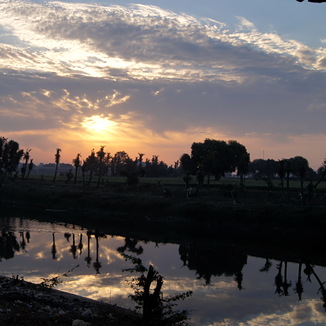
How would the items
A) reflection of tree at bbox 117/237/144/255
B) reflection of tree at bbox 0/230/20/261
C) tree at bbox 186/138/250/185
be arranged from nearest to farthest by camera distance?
1. reflection of tree at bbox 0/230/20/261
2. reflection of tree at bbox 117/237/144/255
3. tree at bbox 186/138/250/185

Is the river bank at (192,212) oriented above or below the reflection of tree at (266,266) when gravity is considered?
above

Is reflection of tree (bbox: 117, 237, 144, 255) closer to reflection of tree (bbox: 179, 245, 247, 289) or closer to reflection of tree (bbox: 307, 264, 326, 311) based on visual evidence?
reflection of tree (bbox: 179, 245, 247, 289)

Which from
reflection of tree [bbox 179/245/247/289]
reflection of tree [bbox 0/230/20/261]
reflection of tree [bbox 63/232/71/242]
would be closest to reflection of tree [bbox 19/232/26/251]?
reflection of tree [bbox 0/230/20/261]

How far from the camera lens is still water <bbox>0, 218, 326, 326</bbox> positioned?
77.5 ft

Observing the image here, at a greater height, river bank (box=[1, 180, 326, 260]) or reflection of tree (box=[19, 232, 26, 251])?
river bank (box=[1, 180, 326, 260])

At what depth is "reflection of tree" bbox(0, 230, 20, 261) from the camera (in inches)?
1470

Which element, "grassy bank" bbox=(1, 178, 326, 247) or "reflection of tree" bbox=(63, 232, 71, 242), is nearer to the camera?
"reflection of tree" bbox=(63, 232, 71, 242)

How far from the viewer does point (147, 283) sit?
12172 millimetres

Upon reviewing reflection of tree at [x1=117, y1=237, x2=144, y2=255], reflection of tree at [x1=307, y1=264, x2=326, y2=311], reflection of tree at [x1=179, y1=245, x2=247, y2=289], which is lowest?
reflection of tree at [x1=117, y1=237, x2=144, y2=255]

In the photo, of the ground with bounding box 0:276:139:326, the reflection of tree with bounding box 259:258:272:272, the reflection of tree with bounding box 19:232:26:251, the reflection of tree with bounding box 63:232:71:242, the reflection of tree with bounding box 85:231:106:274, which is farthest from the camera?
the reflection of tree with bounding box 63:232:71:242

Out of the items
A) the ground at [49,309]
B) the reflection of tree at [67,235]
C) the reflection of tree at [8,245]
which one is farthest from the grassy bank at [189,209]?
the ground at [49,309]

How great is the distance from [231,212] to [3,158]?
269 feet

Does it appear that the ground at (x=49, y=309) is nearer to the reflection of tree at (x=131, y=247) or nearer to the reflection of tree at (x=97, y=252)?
the reflection of tree at (x=97, y=252)

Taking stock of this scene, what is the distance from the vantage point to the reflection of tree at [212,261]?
34.1 metres
